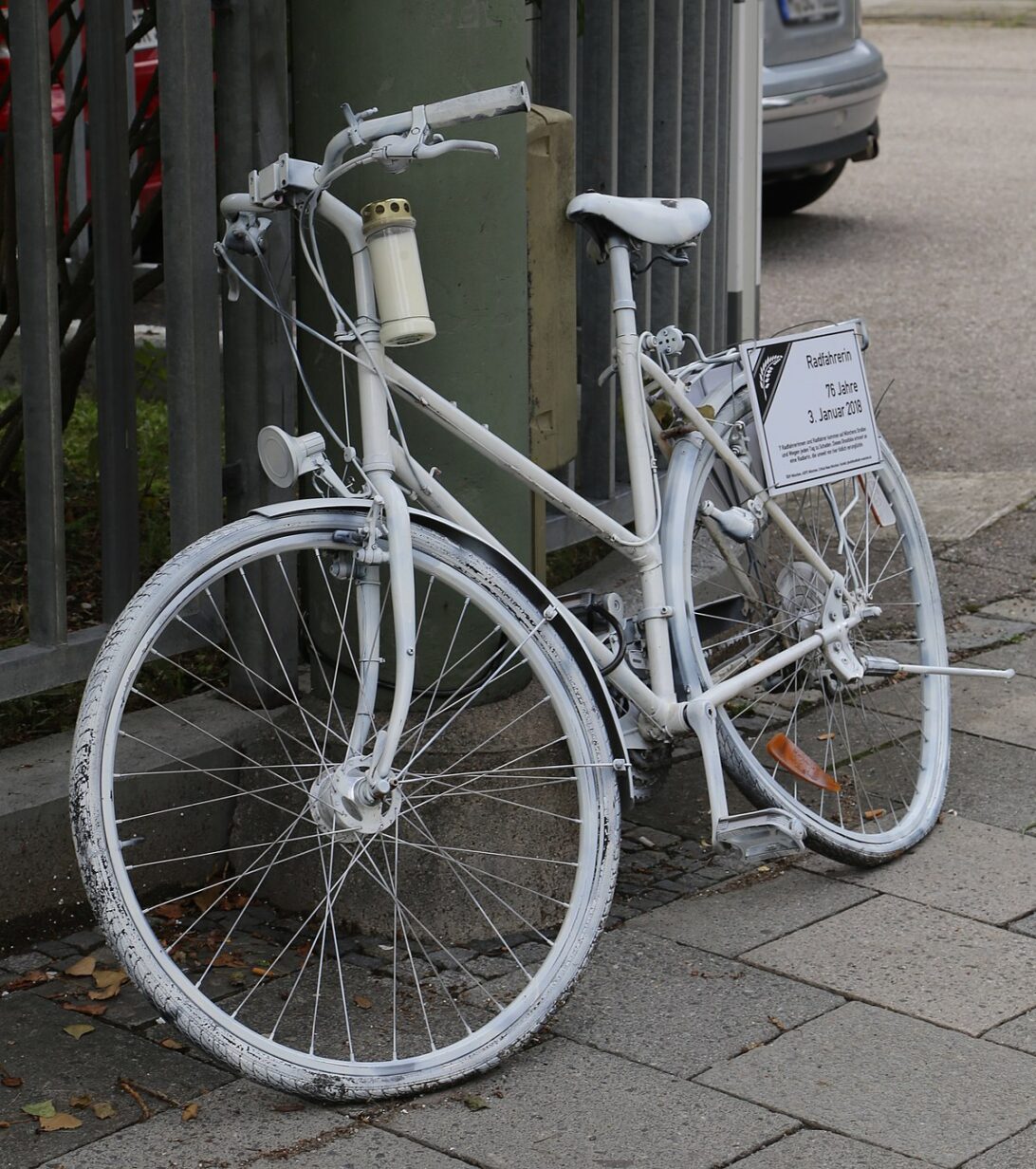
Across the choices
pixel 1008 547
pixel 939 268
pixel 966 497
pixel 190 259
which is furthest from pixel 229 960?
pixel 939 268

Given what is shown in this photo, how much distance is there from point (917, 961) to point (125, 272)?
1.89 metres

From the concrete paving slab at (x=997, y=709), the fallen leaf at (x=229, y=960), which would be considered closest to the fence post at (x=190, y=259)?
the fallen leaf at (x=229, y=960)

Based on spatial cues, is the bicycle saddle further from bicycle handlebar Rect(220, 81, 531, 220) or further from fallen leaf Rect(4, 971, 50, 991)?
fallen leaf Rect(4, 971, 50, 991)

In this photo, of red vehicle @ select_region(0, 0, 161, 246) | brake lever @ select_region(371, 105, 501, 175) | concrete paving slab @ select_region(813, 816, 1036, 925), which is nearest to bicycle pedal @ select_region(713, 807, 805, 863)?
concrete paving slab @ select_region(813, 816, 1036, 925)

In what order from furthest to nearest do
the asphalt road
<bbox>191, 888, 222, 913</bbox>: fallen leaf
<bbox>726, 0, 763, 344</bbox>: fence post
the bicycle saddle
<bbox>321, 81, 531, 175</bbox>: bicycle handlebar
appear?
the asphalt road → <bbox>726, 0, 763, 344</bbox>: fence post → <bbox>191, 888, 222, 913</bbox>: fallen leaf → the bicycle saddle → <bbox>321, 81, 531, 175</bbox>: bicycle handlebar

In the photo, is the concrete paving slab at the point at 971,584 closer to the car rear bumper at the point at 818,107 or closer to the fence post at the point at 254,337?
the fence post at the point at 254,337

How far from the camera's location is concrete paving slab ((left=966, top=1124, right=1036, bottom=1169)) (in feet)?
9.34

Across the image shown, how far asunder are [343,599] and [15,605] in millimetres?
1296

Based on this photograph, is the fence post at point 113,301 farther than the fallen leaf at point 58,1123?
Yes

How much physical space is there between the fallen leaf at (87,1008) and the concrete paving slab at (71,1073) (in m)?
0.02

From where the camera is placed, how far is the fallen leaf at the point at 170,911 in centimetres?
367

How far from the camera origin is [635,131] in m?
4.52

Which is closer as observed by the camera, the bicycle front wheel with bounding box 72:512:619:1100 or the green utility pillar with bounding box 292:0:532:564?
the bicycle front wheel with bounding box 72:512:619:1100

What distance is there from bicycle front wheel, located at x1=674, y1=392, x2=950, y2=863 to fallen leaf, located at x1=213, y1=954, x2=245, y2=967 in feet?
3.12
